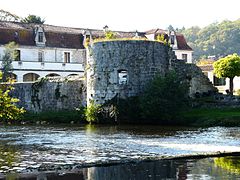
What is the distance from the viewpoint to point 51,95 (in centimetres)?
3759

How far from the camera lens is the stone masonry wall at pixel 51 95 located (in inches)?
1432

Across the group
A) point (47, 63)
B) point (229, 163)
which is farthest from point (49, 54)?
point (229, 163)

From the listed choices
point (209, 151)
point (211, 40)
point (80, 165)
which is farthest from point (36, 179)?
point (211, 40)

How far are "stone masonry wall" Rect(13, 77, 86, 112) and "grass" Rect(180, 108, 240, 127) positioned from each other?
894 cm

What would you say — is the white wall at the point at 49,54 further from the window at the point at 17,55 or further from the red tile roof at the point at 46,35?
the red tile roof at the point at 46,35

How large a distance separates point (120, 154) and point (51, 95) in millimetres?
22427

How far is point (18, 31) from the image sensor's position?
181 feet

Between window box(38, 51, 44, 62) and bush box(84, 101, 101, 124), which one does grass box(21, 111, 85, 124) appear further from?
window box(38, 51, 44, 62)

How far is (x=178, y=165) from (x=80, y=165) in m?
2.61

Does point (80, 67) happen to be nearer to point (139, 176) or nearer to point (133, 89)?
point (133, 89)

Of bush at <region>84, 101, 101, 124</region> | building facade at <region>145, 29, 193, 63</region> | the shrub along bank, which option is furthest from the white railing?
bush at <region>84, 101, 101, 124</region>

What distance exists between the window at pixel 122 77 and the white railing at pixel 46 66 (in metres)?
24.1

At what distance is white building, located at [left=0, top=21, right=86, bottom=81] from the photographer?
5388 cm

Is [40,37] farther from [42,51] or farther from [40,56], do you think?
[40,56]
